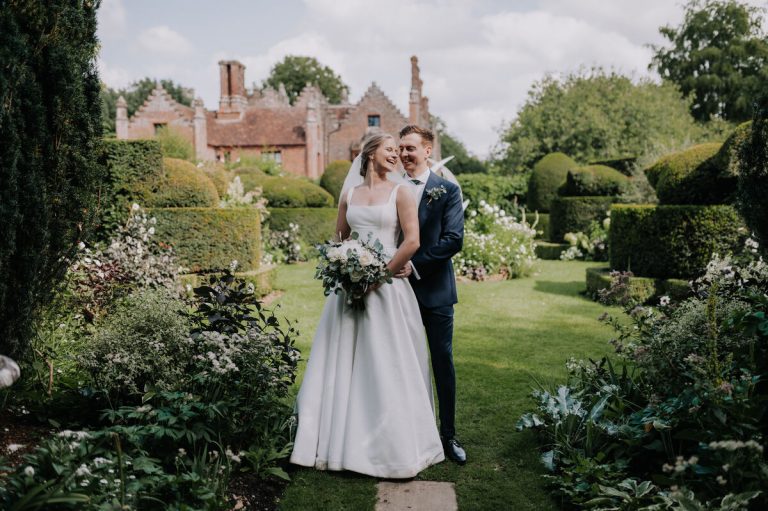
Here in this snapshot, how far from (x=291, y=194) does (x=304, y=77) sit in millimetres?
48606

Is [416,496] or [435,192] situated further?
[435,192]

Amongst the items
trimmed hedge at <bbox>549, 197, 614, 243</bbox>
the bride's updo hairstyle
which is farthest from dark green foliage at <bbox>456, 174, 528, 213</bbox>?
the bride's updo hairstyle

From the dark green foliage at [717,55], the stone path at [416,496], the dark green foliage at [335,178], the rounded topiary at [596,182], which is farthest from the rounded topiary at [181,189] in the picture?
the dark green foliage at [717,55]

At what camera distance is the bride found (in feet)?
12.8

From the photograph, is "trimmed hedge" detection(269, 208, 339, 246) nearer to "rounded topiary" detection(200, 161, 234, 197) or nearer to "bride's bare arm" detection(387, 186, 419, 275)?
"rounded topiary" detection(200, 161, 234, 197)

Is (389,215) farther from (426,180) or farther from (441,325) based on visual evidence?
(441,325)

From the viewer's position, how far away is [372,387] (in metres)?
3.98

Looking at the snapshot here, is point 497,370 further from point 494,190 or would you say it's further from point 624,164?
point 494,190

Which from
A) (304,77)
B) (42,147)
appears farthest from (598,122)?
(304,77)

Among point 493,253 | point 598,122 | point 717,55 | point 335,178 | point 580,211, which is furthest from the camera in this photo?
point 717,55

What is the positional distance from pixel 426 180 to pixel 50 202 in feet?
7.94

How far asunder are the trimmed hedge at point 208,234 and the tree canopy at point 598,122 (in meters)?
23.6

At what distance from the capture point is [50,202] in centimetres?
379

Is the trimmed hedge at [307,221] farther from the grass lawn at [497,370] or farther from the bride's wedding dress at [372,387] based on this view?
the bride's wedding dress at [372,387]
